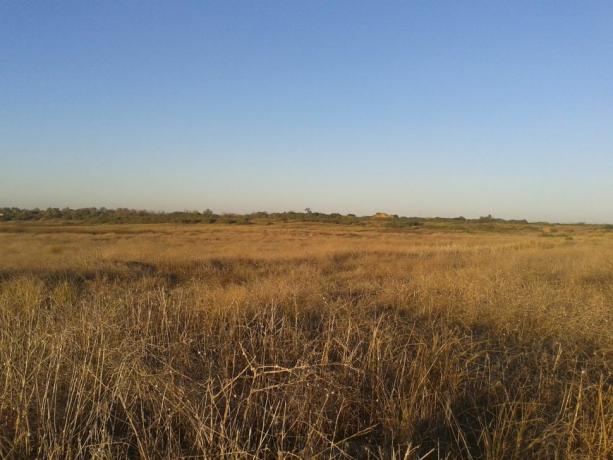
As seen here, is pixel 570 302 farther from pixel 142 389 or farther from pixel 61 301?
pixel 61 301

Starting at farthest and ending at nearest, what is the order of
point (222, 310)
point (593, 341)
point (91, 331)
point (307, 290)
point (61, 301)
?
point (307, 290) < point (61, 301) < point (222, 310) < point (593, 341) < point (91, 331)

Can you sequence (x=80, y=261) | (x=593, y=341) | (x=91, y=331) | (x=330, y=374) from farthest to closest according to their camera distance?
(x=80, y=261)
(x=593, y=341)
(x=91, y=331)
(x=330, y=374)

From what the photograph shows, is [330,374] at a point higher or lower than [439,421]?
higher

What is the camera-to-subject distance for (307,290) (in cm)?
867

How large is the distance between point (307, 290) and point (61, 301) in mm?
4690

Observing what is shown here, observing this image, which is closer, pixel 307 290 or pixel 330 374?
pixel 330 374

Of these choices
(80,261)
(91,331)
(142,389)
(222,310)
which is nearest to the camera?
(142,389)

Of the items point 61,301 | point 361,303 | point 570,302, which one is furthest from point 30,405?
point 570,302

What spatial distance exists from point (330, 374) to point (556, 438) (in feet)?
5.94

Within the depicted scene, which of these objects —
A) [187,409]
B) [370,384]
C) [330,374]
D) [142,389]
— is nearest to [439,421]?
[370,384]

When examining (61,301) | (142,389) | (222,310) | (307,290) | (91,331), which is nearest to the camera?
(142,389)

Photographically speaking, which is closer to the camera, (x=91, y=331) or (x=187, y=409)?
(x=187, y=409)

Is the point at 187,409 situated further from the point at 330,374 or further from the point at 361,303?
the point at 361,303

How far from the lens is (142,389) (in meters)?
3.31
